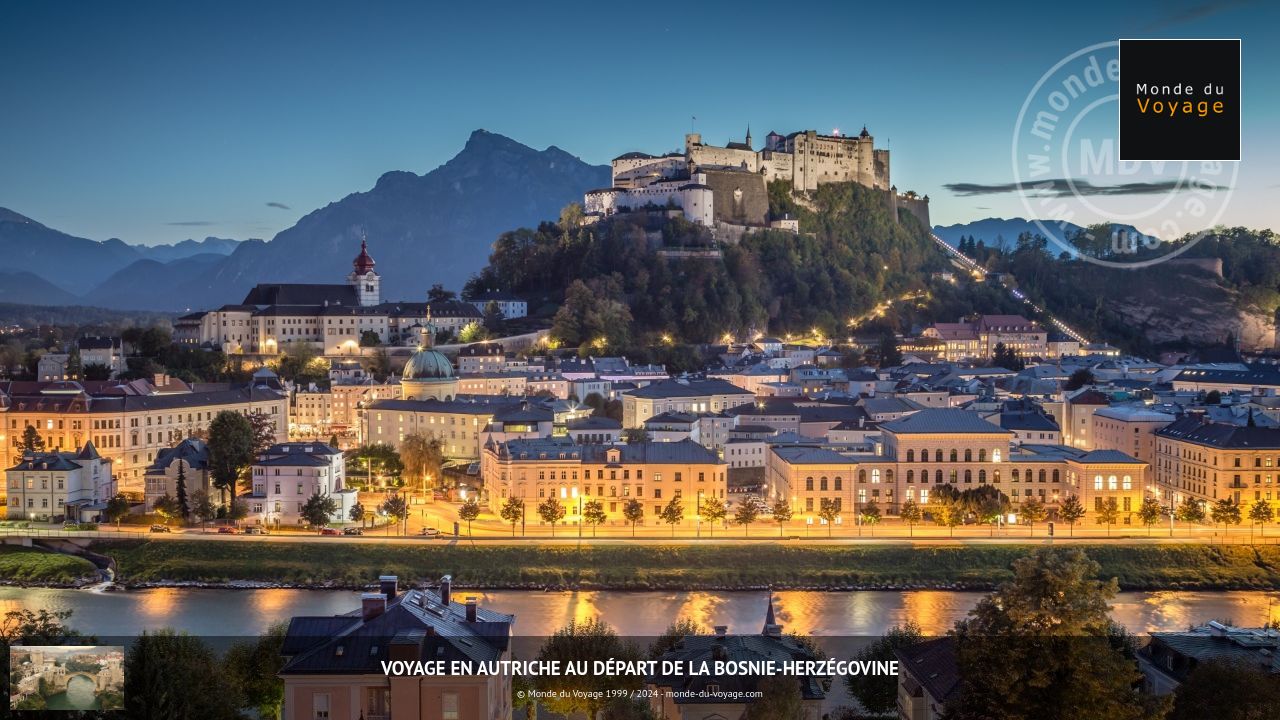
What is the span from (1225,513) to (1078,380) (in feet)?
41.3

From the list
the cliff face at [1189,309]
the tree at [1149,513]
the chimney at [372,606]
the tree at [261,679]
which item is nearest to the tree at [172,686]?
the tree at [261,679]

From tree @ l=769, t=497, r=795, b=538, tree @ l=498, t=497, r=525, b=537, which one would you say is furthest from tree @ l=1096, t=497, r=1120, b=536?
tree @ l=498, t=497, r=525, b=537

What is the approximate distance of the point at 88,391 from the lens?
27.6 metres

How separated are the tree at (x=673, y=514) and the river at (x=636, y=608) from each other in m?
2.65

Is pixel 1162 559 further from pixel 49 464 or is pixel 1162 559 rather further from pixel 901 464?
pixel 49 464

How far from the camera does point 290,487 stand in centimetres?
2130

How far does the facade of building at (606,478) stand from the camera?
69.8 feet

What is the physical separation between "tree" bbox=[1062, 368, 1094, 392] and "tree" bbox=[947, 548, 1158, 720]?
86.2 ft

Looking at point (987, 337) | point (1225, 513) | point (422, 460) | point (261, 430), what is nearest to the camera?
point (1225, 513)

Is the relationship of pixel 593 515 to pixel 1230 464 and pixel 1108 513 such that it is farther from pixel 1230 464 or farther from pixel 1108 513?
pixel 1230 464

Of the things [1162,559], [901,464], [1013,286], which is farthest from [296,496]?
[1013,286]

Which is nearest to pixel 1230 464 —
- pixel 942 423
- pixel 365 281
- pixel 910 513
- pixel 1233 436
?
pixel 1233 436

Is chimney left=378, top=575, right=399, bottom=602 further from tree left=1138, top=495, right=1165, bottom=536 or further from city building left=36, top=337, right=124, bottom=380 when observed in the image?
city building left=36, top=337, right=124, bottom=380

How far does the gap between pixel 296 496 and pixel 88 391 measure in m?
9.44
